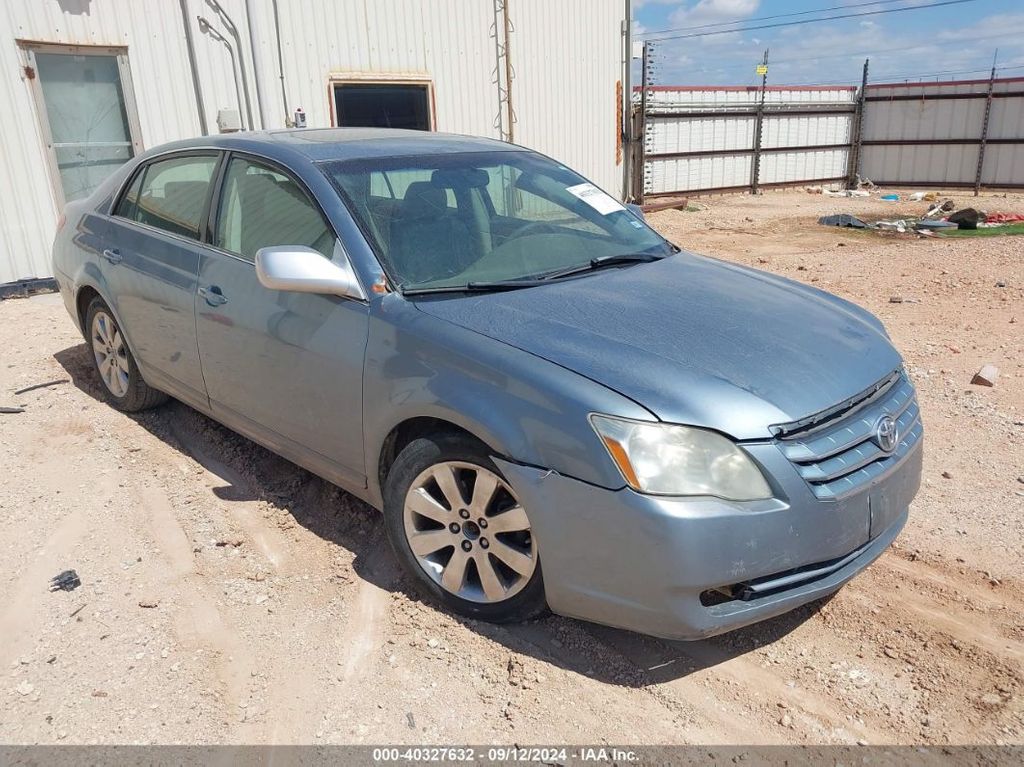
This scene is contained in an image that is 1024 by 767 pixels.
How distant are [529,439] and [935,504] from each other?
2.33 metres

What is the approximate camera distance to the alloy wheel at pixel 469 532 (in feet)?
8.83

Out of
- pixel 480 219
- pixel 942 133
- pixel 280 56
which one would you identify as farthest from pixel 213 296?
pixel 942 133

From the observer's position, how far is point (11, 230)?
7801 millimetres

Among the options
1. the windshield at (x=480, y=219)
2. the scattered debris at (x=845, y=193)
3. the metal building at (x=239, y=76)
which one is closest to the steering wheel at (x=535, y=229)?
the windshield at (x=480, y=219)

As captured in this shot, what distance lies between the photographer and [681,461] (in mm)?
2377

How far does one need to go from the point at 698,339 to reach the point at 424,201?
4.56ft

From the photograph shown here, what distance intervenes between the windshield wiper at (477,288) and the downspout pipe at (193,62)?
22.3 feet

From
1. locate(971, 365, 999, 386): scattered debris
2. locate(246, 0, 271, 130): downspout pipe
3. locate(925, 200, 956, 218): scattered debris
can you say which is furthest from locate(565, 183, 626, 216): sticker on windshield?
locate(925, 200, 956, 218): scattered debris

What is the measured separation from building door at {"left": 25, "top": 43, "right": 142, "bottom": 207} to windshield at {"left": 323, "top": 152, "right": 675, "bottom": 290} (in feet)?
19.7

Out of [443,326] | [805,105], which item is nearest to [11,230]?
[443,326]

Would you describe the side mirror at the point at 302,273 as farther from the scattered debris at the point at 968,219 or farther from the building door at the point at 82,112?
the scattered debris at the point at 968,219

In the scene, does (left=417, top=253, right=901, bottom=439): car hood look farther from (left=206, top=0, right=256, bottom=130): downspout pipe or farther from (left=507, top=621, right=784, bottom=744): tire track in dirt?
(left=206, top=0, right=256, bottom=130): downspout pipe

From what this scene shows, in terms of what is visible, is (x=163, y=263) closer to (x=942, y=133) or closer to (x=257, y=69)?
(x=257, y=69)

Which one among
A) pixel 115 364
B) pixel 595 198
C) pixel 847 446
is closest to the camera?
pixel 847 446
